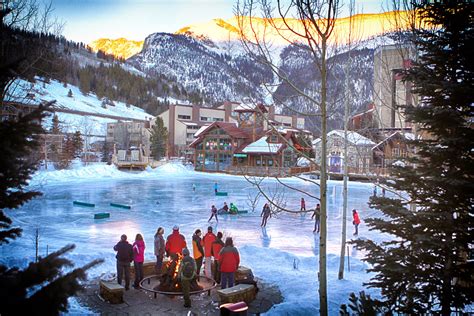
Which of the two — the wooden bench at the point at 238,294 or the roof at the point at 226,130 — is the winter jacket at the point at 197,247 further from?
the roof at the point at 226,130

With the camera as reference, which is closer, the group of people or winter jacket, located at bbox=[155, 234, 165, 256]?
the group of people

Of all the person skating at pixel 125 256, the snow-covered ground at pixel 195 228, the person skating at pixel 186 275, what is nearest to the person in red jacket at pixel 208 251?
the snow-covered ground at pixel 195 228

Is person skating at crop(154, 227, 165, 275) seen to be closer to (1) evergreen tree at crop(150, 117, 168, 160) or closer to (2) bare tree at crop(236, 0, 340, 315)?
(2) bare tree at crop(236, 0, 340, 315)

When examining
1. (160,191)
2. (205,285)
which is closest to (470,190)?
(205,285)

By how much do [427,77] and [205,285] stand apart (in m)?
7.42

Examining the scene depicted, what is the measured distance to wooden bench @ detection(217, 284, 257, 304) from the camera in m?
8.88

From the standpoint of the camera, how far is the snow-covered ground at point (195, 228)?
11.1 metres

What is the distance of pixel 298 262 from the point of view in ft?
44.7

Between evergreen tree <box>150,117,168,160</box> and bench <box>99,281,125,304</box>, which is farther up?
evergreen tree <box>150,117,168,160</box>

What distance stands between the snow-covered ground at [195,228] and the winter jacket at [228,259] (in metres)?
1.56

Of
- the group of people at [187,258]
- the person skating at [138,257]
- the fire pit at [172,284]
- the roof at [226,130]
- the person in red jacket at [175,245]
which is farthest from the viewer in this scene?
the roof at [226,130]

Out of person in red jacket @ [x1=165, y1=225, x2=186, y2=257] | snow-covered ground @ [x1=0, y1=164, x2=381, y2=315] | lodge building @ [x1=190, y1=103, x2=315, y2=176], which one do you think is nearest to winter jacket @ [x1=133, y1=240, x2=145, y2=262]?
person in red jacket @ [x1=165, y1=225, x2=186, y2=257]

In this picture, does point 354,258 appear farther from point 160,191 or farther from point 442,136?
point 160,191

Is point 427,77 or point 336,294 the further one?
point 336,294
